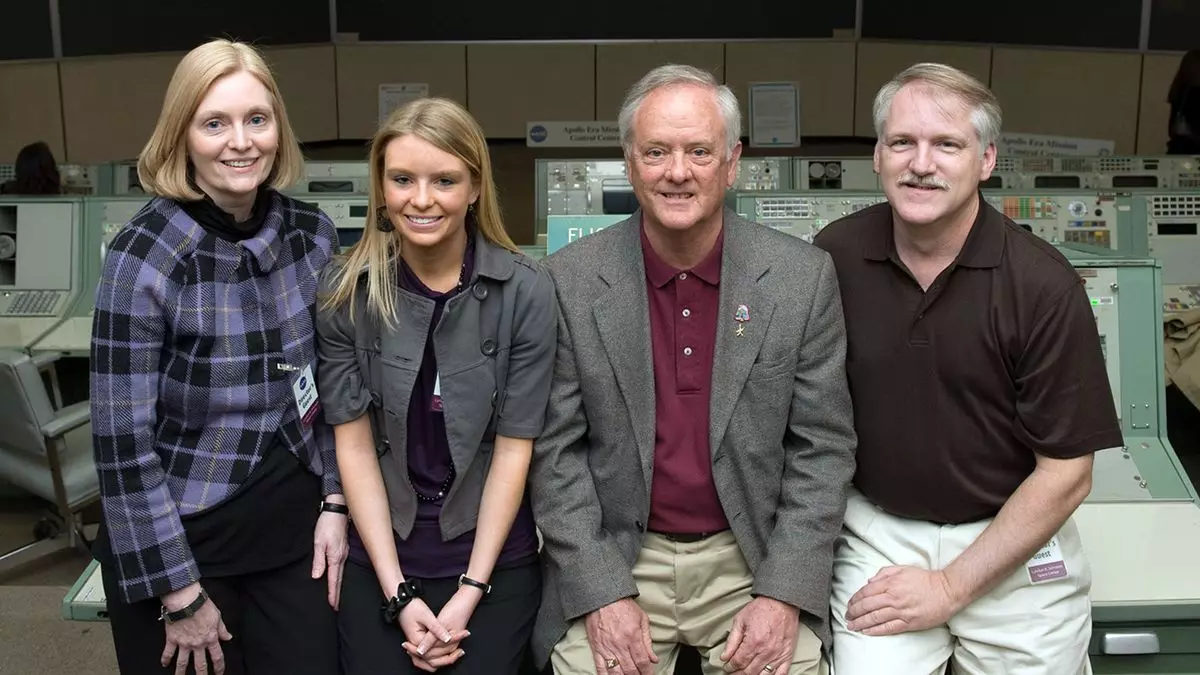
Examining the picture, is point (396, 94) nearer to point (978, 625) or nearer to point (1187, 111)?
point (1187, 111)

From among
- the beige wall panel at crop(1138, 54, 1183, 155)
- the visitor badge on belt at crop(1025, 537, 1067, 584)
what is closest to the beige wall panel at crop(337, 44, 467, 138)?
the beige wall panel at crop(1138, 54, 1183, 155)

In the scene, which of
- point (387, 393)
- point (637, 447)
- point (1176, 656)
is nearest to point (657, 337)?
point (637, 447)

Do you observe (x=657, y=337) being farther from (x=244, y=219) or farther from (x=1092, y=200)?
(x=1092, y=200)

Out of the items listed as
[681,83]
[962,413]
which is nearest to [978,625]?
[962,413]

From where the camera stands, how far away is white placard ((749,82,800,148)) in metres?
6.61

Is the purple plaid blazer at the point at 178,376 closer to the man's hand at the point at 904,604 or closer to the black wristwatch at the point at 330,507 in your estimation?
the black wristwatch at the point at 330,507

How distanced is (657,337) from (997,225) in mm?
588

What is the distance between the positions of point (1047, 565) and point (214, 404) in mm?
1339

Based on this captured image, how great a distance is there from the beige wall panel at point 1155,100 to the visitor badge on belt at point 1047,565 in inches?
224

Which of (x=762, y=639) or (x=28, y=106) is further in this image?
(x=28, y=106)

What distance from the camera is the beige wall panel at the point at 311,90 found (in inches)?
297

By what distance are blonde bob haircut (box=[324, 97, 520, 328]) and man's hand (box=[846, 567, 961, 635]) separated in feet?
2.70

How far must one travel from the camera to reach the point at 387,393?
68.1 inches

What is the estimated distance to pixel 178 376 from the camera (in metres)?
1.65
